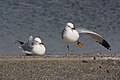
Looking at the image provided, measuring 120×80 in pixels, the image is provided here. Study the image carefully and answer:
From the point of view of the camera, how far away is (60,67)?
35.1 ft

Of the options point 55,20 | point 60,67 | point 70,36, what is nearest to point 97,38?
point 70,36

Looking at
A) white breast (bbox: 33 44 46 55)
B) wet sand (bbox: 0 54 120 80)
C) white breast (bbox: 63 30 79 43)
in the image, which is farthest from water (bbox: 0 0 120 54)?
wet sand (bbox: 0 54 120 80)

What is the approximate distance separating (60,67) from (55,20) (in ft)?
27.4

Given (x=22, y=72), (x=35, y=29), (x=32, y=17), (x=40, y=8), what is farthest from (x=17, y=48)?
(x=40, y=8)

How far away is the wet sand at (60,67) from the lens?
9.74 meters

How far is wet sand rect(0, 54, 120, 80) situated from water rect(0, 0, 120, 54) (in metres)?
2.09

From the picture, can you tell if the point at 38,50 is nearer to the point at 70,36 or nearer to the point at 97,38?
the point at 70,36

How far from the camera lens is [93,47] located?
14422 mm

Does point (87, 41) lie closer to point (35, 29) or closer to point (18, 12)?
point (35, 29)

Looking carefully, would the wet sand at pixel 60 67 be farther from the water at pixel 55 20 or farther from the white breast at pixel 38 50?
the water at pixel 55 20

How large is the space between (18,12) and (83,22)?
3.63 meters

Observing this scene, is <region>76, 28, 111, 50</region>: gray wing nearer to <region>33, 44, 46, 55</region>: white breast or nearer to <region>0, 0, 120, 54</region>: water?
<region>0, 0, 120, 54</region>: water

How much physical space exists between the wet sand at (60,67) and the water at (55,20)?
6.87ft

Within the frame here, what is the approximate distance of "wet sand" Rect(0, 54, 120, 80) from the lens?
9742mm
